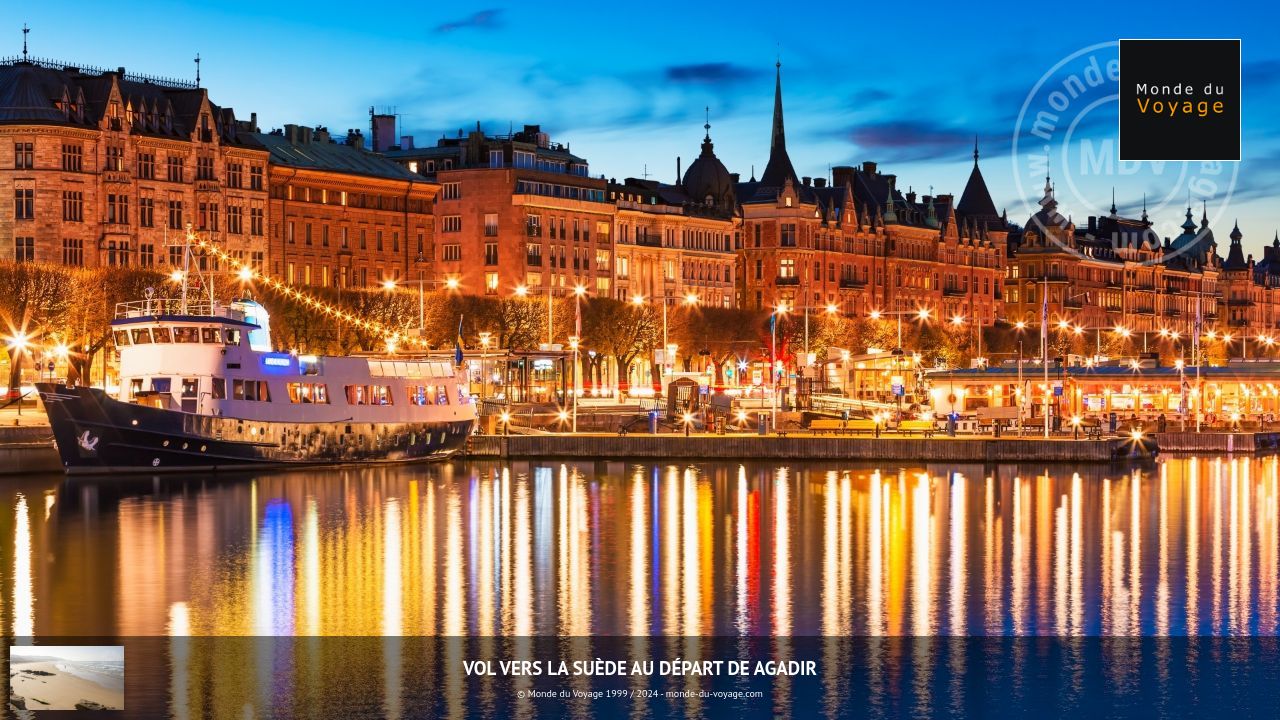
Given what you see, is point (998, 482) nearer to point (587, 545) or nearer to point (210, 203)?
point (587, 545)

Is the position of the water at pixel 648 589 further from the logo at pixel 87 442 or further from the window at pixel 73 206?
the window at pixel 73 206

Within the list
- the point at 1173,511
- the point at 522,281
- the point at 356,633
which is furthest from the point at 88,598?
the point at 522,281

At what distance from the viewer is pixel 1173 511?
68312 mm

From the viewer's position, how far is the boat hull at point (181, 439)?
75062mm

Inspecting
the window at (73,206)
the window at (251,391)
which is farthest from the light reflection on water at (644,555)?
the window at (73,206)

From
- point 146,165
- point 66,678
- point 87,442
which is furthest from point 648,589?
point 146,165

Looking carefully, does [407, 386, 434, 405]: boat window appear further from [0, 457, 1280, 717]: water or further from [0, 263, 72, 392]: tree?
[0, 263, 72, 392]: tree

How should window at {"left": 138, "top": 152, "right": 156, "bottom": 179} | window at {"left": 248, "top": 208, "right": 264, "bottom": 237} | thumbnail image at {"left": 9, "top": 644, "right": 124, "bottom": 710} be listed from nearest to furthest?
thumbnail image at {"left": 9, "top": 644, "right": 124, "bottom": 710}, window at {"left": 138, "top": 152, "right": 156, "bottom": 179}, window at {"left": 248, "top": 208, "right": 264, "bottom": 237}

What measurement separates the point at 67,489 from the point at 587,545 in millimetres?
22928

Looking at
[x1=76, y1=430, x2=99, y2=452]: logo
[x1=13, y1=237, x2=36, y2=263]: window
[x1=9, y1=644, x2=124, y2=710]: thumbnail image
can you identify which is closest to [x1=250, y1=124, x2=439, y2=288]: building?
[x1=13, y1=237, x2=36, y2=263]: window

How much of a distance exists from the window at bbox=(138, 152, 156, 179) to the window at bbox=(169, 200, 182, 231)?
6.53 feet

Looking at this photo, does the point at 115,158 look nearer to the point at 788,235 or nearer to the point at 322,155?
the point at 322,155

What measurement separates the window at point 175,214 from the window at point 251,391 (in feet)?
135

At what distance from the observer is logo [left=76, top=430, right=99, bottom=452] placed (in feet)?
247
